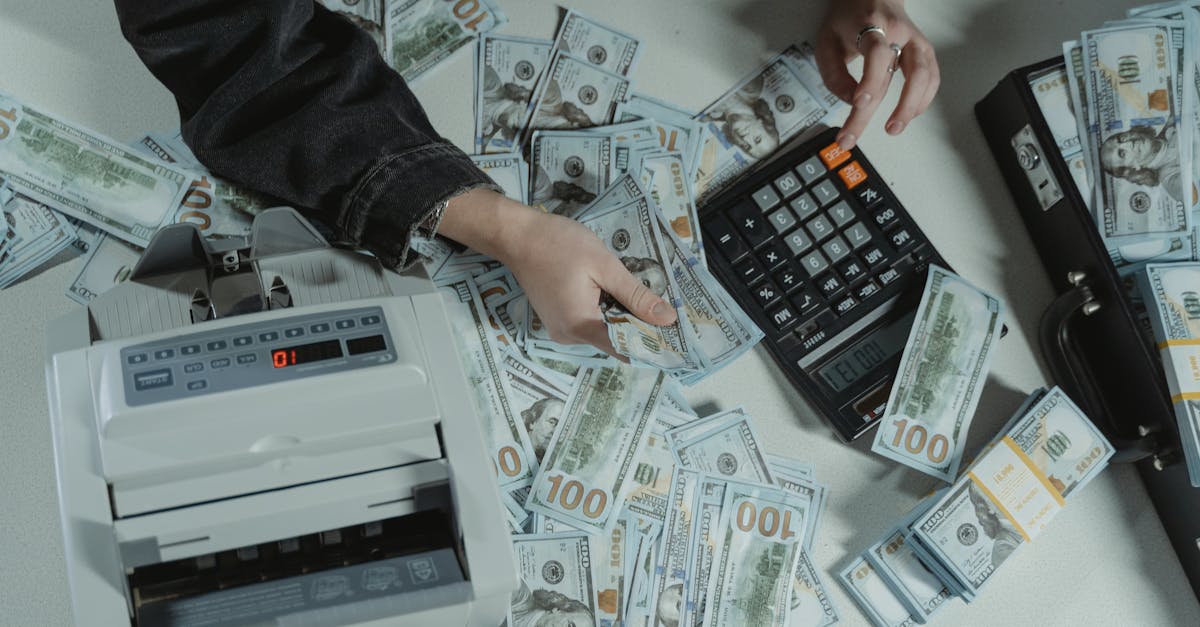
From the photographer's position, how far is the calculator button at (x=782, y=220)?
3.23ft

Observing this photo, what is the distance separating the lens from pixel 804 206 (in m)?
0.99

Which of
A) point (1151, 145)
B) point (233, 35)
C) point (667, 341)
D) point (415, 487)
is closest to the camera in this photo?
point (415, 487)

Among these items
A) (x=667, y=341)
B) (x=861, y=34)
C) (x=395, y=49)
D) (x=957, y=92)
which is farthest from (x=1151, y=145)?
(x=395, y=49)

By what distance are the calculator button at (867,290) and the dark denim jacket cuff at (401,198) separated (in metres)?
0.40

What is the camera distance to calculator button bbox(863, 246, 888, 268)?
3.25 feet

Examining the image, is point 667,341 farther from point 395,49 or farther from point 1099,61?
point 1099,61

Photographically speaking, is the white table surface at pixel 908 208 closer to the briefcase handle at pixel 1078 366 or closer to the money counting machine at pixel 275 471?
the briefcase handle at pixel 1078 366

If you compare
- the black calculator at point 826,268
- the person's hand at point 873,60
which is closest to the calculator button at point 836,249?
the black calculator at point 826,268

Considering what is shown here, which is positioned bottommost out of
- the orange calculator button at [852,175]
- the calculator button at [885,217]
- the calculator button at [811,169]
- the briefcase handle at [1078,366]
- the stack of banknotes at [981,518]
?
the stack of banknotes at [981,518]

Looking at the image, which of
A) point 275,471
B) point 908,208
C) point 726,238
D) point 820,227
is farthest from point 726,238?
point 275,471

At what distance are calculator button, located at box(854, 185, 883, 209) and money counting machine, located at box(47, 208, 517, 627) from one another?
525mm

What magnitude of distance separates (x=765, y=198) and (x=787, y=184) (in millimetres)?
30

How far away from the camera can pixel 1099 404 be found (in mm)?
995

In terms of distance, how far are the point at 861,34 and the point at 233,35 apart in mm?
641
